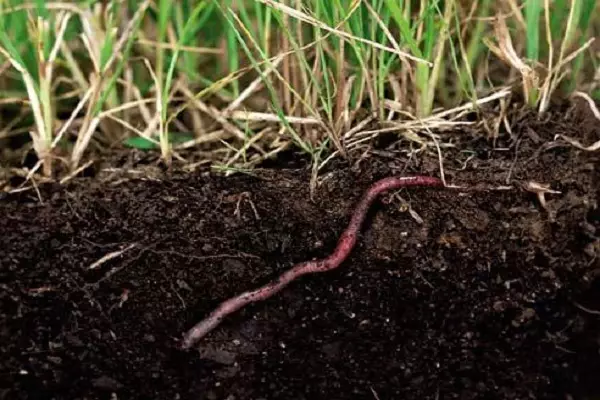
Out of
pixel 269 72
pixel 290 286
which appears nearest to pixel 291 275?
pixel 290 286

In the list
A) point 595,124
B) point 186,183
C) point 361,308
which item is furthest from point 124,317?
point 595,124

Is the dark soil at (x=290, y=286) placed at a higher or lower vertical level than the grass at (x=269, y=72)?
lower

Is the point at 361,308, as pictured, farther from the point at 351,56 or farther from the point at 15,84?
the point at 15,84

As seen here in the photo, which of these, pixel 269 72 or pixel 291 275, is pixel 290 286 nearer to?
pixel 291 275

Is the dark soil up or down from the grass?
down

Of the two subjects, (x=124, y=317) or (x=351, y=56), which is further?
(x=351, y=56)
